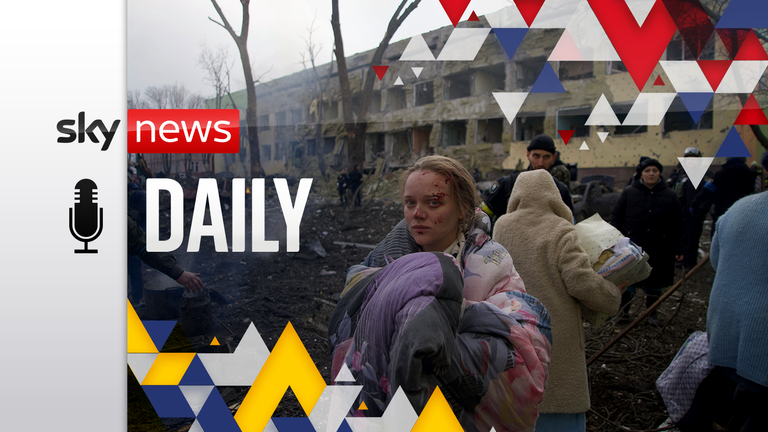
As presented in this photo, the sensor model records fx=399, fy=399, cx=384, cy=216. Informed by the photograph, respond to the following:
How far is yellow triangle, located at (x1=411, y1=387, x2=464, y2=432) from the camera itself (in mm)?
1047

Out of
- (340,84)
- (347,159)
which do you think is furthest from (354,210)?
(340,84)

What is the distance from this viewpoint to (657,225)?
3633mm

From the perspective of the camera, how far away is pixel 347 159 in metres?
3.48

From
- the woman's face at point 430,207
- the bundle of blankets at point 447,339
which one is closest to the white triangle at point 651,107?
the woman's face at point 430,207

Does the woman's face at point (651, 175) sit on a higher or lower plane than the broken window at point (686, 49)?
lower

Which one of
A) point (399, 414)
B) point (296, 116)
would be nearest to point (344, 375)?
point (399, 414)

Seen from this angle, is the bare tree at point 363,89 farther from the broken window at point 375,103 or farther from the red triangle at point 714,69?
the red triangle at point 714,69

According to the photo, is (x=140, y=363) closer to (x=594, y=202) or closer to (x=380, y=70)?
(x=380, y=70)

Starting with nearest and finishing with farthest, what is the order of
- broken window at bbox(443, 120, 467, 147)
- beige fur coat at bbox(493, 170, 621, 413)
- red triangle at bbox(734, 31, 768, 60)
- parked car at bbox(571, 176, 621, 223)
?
beige fur coat at bbox(493, 170, 621, 413) < red triangle at bbox(734, 31, 768, 60) < broken window at bbox(443, 120, 467, 147) < parked car at bbox(571, 176, 621, 223)

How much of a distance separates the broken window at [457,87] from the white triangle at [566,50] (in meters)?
1.10

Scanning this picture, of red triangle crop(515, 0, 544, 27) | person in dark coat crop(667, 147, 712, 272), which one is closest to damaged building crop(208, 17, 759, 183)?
red triangle crop(515, 0, 544, 27)

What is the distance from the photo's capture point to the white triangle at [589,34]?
220cm

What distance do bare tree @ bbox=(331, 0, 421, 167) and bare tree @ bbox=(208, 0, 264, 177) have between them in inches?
17.7

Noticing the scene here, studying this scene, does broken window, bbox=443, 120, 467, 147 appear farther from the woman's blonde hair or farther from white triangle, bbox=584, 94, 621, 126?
the woman's blonde hair
